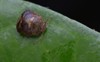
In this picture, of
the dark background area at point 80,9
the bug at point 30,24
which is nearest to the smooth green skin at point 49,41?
the bug at point 30,24

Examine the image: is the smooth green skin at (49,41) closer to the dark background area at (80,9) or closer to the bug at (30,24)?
the bug at (30,24)

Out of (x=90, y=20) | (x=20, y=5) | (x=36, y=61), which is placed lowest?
(x=90, y=20)

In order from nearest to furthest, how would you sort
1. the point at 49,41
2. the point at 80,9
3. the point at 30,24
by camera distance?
the point at 49,41, the point at 30,24, the point at 80,9

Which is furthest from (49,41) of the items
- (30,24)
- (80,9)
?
(80,9)

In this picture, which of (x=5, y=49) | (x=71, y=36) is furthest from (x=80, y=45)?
(x=5, y=49)

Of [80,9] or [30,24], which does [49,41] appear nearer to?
[30,24]

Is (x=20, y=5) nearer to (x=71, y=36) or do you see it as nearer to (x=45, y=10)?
(x=45, y=10)

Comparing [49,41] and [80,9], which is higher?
[49,41]
